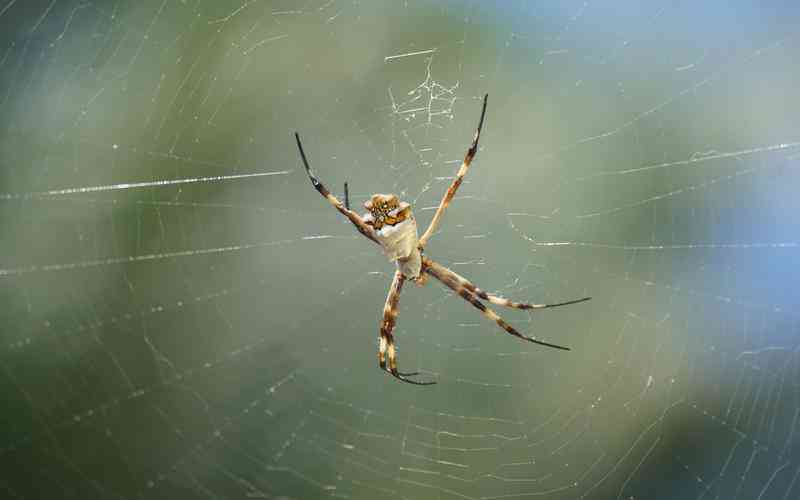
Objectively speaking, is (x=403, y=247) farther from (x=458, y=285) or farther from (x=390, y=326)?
(x=390, y=326)

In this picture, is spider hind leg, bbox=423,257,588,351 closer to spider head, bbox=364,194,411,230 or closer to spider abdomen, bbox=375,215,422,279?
spider abdomen, bbox=375,215,422,279

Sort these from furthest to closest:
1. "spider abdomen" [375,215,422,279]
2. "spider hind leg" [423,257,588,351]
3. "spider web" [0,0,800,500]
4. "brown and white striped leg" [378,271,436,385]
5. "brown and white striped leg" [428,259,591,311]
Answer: "spider web" [0,0,800,500], "brown and white striped leg" [378,271,436,385], "spider hind leg" [423,257,588,351], "brown and white striped leg" [428,259,591,311], "spider abdomen" [375,215,422,279]

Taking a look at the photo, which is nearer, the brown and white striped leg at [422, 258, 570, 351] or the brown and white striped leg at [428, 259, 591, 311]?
the brown and white striped leg at [428, 259, 591, 311]

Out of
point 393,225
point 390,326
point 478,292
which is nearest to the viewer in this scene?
point 393,225

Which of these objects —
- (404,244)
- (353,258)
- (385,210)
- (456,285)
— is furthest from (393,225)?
(353,258)

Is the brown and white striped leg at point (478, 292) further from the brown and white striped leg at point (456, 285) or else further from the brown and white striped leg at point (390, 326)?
the brown and white striped leg at point (390, 326)

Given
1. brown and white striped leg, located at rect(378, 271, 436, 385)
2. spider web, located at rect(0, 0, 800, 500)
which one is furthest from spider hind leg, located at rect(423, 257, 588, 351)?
spider web, located at rect(0, 0, 800, 500)

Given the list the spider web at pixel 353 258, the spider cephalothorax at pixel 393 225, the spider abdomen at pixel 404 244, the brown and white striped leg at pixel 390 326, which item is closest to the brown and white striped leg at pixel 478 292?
the spider abdomen at pixel 404 244

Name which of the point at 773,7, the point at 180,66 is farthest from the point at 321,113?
the point at 773,7
